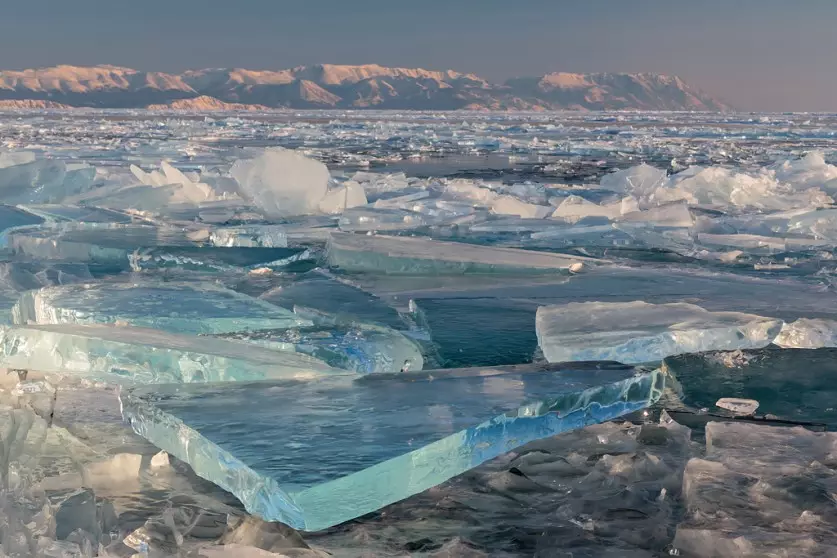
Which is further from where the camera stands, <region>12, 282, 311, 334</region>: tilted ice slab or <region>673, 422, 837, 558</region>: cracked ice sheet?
<region>12, 282, 311, 334</region>: tilted ice slab

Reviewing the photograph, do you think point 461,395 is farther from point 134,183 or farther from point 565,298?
point 134,183

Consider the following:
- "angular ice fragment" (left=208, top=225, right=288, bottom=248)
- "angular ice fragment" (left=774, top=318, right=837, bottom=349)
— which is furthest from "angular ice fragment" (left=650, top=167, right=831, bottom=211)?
"angular ice fragment" (left=774, top=318, right=837, bottom=349)

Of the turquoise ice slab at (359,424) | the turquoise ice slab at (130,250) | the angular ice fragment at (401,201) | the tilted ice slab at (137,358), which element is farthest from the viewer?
the angular ice fragment at (401,201)

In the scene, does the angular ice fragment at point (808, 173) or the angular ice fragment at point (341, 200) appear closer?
the angular ice fragment at point (341, 200)

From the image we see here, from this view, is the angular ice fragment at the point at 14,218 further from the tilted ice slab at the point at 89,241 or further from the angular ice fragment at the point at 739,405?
the angular ice fragment at the point at 739,405

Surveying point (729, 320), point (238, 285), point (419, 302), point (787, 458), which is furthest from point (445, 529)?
point (238, 285)

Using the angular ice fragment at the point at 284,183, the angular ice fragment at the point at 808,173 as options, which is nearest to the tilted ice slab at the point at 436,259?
the angular ice fragment at the point at 284,183

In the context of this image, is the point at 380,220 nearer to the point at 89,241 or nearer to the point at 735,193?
the point at 89,241

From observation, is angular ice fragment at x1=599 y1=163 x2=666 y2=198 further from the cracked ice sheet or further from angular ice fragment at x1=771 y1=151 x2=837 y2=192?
the cracked ice sheet
